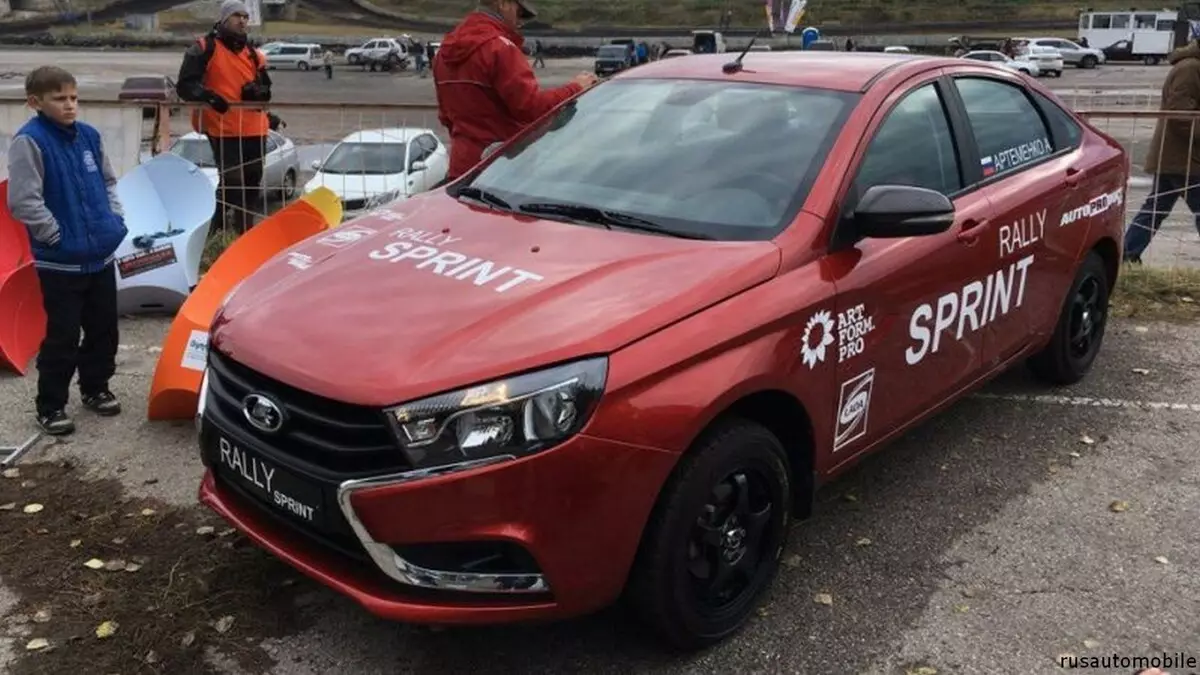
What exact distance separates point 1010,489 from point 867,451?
37.3 inches

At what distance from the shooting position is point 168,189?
6.69 m

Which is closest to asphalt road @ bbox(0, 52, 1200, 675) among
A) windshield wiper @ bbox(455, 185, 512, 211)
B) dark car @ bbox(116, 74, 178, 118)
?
windshield wiper @ bbox(455, 185, 512, 211)

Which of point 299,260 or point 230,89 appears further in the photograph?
point 230,89

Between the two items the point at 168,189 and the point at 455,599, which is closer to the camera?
the point at 455,599

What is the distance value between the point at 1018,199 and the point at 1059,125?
87 cm

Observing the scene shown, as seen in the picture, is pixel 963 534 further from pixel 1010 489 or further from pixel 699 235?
pixel 699 235

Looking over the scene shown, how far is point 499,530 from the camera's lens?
259 centimetres

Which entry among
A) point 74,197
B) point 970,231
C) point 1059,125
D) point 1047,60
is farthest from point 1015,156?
point 1047,60

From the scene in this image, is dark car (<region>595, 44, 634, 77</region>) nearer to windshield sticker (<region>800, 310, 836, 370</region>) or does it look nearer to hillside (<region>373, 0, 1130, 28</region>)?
hillside (<region>373, 0, 1130, 28</region>)

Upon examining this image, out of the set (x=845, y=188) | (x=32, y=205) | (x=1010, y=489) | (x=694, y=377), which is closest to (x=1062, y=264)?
(x=1010, y=489)

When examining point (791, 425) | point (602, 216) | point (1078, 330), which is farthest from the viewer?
point (1078, 330)

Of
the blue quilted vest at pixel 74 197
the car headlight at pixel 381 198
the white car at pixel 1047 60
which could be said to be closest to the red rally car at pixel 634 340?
the blue quilted vest at pixel 74 197

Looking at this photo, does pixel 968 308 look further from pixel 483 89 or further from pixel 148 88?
pixel 148 88

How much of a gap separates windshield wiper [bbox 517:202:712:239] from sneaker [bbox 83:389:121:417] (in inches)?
101
